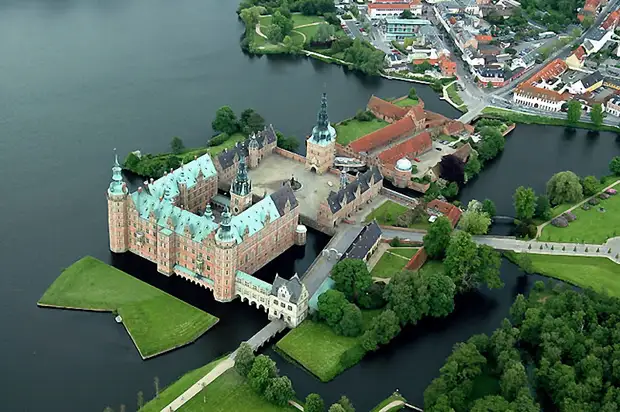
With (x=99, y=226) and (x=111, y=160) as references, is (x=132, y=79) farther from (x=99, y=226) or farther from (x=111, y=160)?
(x=99, y=226)

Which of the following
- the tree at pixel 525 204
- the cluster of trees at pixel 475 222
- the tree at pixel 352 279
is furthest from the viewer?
the tree at pixel 525 204

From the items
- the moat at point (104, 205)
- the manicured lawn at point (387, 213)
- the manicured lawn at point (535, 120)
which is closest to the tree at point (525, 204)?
the moat at point (104, 205)

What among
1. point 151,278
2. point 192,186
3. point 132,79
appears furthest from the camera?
point 132,79

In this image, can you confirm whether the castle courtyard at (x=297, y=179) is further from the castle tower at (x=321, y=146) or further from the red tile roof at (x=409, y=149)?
the red tile roof at (x=409, y=149)

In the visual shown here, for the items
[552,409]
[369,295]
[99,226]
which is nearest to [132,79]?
[99,226]

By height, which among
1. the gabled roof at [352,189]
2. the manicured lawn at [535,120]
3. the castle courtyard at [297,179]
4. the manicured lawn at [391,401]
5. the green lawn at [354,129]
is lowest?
the manicured lawn at [391,401]

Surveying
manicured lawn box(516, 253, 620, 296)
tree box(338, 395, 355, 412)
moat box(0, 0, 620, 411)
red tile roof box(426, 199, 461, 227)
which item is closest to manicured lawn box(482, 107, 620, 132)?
moat box(0, 0, 620, 411)

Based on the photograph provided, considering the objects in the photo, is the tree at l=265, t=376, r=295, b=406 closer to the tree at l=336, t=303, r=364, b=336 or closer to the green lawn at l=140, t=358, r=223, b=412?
the green lawn at l=140, t=358, r=223, b=412
